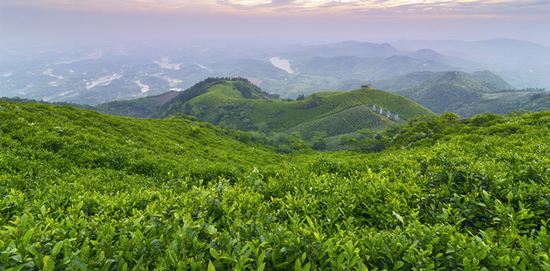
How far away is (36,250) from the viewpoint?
4.27 m

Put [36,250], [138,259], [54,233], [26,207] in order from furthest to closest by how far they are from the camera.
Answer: [26,207]
[54,233]
[138,259]
[36,250]

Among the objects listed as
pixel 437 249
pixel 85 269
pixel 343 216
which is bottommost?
pixel 343 216

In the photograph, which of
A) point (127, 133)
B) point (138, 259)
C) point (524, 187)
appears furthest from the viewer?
point (127, 133)

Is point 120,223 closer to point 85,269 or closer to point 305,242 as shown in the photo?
point 85,269

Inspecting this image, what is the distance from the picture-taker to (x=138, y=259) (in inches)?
180

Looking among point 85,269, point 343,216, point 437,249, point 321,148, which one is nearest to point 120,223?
point 85,269

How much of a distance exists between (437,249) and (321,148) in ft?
407

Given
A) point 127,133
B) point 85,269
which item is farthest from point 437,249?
point 127,133

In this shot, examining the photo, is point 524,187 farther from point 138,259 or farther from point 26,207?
point 26,207

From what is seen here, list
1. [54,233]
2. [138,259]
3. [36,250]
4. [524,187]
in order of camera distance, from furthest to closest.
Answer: [524,187] < [54,233] < [138,259] < [36,250]

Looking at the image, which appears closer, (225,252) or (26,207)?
(225,252)

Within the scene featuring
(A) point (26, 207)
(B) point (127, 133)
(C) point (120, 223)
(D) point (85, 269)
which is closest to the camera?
(D) point (85, 269)

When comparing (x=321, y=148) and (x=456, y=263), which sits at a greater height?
(x=456, y=263)

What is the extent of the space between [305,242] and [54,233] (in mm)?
4286
